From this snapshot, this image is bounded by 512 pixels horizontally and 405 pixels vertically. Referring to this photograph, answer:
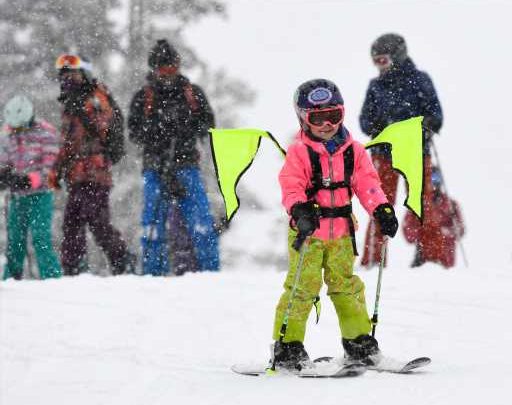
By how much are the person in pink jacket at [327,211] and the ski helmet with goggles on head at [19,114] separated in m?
4.86

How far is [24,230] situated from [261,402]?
5.62 meters

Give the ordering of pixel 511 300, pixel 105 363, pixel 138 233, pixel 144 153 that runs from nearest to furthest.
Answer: pixel 105 363 < pixel 511 300 < pixel 144 153 < pixel 138 233

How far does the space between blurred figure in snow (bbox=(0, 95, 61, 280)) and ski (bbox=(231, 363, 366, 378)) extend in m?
4.44

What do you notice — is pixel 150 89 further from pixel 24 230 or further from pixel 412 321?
pixel 412 321

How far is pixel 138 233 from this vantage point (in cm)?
1739

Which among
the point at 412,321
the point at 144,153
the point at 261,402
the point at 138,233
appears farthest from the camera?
the point at 138,233

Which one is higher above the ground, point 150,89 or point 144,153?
point 150,89

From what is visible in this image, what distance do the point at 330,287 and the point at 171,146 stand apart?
391 cm

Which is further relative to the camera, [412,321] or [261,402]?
[412,321]

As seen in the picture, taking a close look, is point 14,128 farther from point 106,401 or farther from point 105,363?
point 106,401

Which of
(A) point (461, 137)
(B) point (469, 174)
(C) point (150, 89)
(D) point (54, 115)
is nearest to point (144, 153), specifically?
(C) point (150, 89)

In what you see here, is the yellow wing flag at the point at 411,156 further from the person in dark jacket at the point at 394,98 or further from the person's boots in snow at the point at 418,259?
the person's boots in snow at the point at 418,259

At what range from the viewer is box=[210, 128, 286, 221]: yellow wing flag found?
548cm

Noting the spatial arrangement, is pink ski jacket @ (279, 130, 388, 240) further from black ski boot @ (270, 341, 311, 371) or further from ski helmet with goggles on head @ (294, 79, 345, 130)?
black ski boot @ (270, 341, 311, 371)
